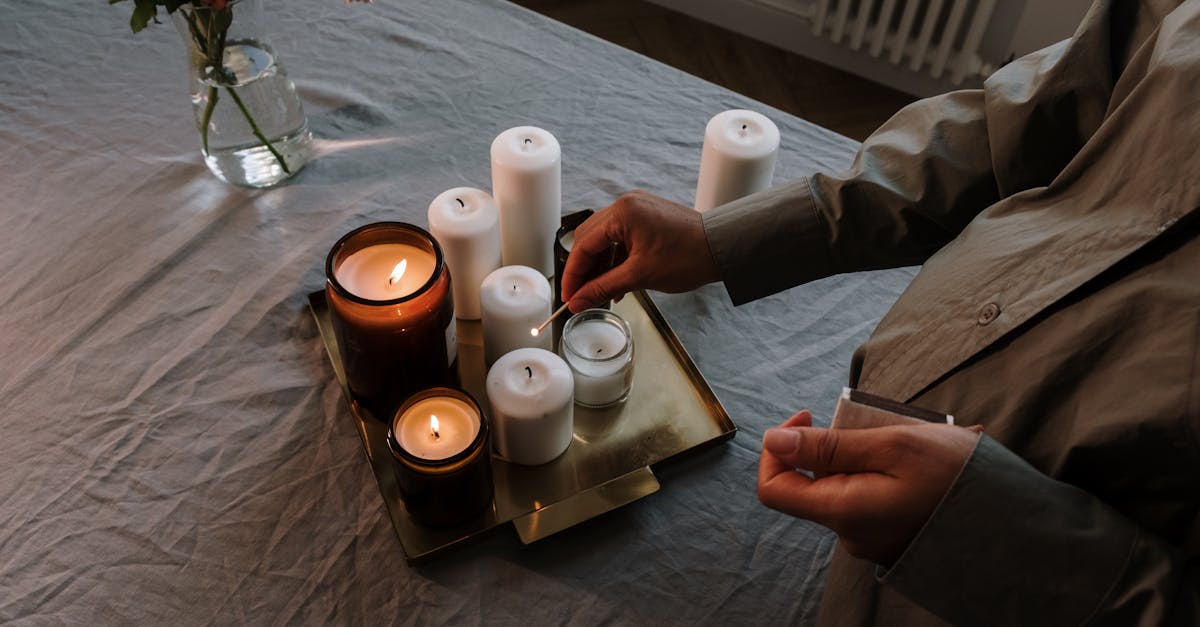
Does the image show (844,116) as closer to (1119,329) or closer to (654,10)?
(654,10)

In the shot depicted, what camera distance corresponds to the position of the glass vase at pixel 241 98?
0.77 m

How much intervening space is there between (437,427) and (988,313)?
0.38 metres

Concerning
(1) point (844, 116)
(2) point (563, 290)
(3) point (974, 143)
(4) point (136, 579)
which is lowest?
(1) point (844, 116)

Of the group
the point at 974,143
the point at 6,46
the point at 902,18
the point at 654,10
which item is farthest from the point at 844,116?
the point at 6,46

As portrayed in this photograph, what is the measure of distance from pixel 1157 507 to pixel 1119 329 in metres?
0.11

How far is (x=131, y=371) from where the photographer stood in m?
0.75

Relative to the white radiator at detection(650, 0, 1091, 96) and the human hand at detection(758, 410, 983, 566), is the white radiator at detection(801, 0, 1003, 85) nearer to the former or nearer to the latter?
the white radiator at detection(650, 0, 1091, 96)

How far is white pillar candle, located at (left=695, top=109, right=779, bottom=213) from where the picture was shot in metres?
0.81

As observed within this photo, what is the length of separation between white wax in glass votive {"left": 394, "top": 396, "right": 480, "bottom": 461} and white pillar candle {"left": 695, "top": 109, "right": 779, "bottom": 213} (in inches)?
13.4

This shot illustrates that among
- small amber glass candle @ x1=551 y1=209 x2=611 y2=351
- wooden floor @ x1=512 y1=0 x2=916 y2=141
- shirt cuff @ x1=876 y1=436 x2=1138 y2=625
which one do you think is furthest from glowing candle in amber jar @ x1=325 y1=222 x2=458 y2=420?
wooden floor @ x1=512 y1=0 x2=916 y2=141

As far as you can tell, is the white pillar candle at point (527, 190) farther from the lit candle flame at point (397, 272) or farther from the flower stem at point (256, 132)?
the flower stem at point (256, 132)

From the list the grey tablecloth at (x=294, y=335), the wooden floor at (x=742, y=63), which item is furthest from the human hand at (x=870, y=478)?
the wooden floor at (x=742, y=63)

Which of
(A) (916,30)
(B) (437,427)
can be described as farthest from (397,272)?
(A) (916,30)

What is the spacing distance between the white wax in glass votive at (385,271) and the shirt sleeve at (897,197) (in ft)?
0.79
